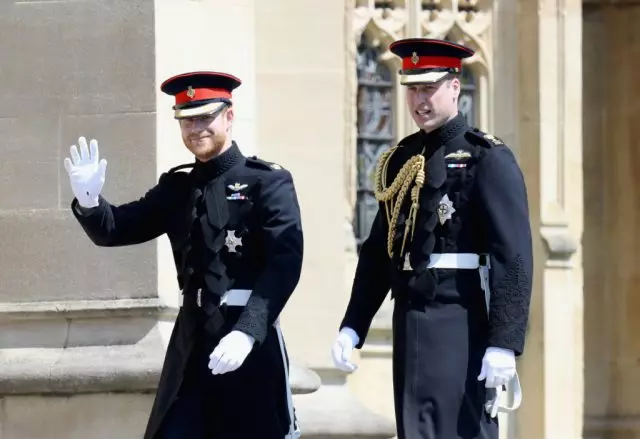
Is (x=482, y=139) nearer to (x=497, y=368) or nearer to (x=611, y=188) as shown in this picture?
(x=497, y=368)

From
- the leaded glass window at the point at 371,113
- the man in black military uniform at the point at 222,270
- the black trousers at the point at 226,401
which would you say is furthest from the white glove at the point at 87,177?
the leaded glass window at the point at 371,113

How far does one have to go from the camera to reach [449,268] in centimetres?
717

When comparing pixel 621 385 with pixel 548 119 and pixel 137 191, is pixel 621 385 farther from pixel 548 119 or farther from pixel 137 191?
pixel 137 191

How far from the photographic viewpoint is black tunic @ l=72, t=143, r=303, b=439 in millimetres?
7422

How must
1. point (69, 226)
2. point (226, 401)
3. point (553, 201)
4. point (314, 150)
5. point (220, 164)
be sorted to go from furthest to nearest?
point (553, 201), point (314, 150), point (69, 226), point (220, 164), point (226, 401)

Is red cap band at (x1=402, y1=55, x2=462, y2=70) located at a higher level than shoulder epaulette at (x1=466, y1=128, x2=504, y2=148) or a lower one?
higher

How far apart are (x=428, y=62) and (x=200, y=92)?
842mm

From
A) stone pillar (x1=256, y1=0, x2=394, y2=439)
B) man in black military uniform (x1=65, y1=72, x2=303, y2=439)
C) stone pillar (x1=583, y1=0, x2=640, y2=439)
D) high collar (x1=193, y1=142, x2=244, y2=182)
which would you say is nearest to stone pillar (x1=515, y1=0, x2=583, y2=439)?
stone pillar (x1=583, y1=0, x2=640, y2=439)

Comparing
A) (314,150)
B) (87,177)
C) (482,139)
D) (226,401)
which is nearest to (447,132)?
(482,139)

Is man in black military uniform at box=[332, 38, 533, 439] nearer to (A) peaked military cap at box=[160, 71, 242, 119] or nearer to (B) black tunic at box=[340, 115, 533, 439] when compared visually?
(B) black tunic at box=[340, 115, 533, 439]

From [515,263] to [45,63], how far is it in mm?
3133

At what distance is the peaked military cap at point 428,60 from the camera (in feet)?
23.8

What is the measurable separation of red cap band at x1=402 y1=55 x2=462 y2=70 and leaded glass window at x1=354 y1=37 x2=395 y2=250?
5328mm

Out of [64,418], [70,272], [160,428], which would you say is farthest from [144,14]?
[160,428]
